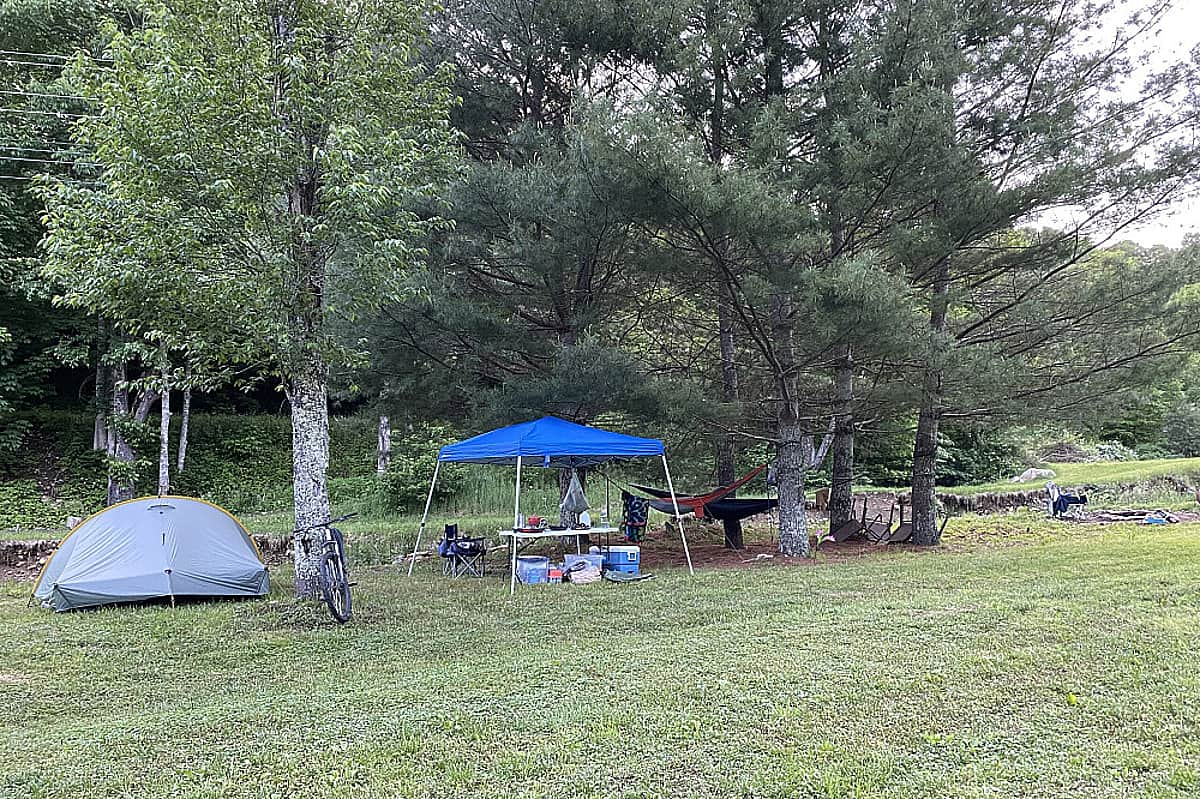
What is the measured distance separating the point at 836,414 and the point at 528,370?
307 cm

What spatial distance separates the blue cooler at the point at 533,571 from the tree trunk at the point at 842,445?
327 centimetres

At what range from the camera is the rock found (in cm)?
1484

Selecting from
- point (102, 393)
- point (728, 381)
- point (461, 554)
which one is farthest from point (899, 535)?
point (102, 393)

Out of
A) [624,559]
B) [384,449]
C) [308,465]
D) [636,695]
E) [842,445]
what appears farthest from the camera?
[384,449]

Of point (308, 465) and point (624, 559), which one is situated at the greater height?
point (308, 465)

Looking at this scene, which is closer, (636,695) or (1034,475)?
(636,695)

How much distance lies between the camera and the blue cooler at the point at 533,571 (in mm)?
6621

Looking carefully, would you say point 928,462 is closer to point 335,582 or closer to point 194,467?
point 335,582

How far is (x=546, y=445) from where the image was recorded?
20.9 feet

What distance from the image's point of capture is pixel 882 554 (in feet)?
25.2

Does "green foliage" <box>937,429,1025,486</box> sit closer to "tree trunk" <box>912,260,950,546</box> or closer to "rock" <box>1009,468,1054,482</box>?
"rock" <box>1009,468,1054,482</box>

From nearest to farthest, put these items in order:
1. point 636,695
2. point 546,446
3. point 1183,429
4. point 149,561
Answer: point 636,695, point 149,561, point 546,446, point 1183,429

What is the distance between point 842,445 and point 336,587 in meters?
5.93

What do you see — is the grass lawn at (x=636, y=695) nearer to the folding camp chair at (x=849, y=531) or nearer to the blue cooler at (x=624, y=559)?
the blue cooler at (x=624, y=559)
